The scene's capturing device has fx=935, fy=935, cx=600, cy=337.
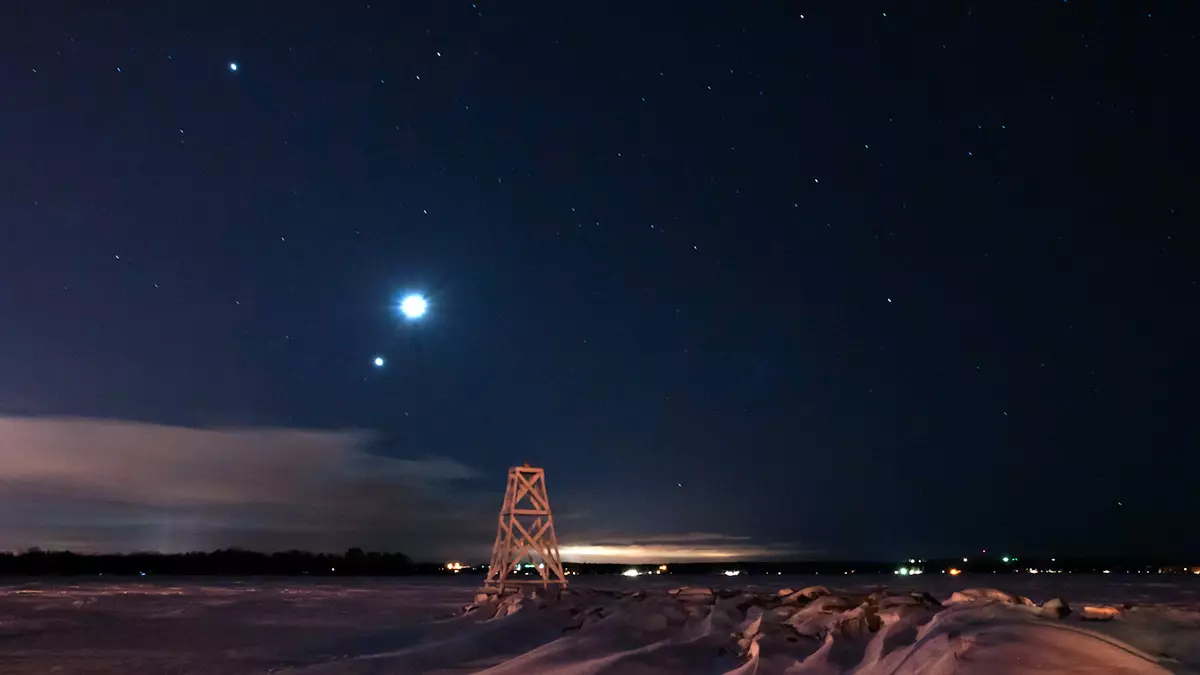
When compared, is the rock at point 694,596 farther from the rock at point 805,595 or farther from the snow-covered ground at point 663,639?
the rock at point 805,595

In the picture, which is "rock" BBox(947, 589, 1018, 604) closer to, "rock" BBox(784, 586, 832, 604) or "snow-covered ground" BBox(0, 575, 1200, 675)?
"snow-covered ground" BBox(0, 575, 1200, 675)

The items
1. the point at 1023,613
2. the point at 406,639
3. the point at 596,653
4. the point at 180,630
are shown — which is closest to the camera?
the point at 1023,613

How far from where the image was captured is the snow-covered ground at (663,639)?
870 cm

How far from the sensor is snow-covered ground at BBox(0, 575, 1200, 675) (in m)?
8.70

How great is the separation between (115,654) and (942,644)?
17.3 m

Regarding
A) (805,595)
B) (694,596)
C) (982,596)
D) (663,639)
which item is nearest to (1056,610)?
(982,596)

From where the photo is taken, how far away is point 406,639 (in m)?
21.3

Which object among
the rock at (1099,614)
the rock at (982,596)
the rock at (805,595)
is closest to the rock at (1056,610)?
the rock at (1099,614)

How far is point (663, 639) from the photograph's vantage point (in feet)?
54.3

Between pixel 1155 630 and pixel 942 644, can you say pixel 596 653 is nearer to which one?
pixel 942 644

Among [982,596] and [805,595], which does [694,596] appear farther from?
[982,596]

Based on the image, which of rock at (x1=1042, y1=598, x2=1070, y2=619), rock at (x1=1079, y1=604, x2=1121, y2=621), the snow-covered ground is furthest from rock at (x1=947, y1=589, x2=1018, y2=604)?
rock at (x1=1079, y1=604, x2=1121, y2=621)

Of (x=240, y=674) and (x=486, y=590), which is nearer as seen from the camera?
(x=240, y=674)

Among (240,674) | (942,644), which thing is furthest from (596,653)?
(942,644)
